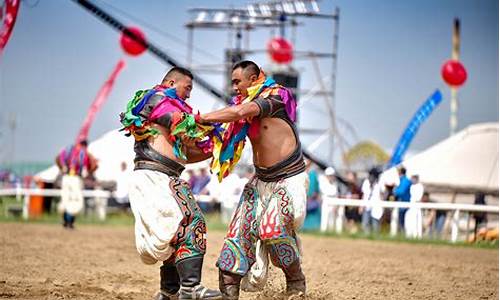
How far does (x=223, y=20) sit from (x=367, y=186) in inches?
485

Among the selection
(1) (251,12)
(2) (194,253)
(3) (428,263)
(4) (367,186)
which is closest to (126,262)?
(3) (428,263)

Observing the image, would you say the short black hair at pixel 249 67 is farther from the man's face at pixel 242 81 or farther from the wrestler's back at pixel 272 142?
the wrestler's back at pixel 272 142

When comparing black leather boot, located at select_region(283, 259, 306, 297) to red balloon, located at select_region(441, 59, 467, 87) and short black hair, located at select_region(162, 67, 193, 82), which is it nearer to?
short black hair, located at select_region(162, 67, 193, 82)

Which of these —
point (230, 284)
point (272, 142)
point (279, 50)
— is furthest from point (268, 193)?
point (279, 50)

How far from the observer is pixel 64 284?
28.2 ft

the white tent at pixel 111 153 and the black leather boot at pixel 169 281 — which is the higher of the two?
the white tent at pixel 111 153

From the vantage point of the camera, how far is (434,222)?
17156mm

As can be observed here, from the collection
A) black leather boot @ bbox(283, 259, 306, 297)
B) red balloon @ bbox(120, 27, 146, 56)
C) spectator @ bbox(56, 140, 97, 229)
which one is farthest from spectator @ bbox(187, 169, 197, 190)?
black leather boot @ bbox(283, 259, 306, 297)

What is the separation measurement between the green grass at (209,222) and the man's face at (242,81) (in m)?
9.51

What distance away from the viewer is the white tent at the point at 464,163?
1953 centimetres

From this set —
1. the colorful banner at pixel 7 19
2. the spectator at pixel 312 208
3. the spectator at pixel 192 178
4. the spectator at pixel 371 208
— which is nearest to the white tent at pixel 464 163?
the spectator at pixel 371 208

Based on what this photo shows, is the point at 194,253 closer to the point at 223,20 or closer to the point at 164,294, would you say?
the point at 164,294

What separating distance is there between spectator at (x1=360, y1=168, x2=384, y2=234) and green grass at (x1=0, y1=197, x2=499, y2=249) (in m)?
0.29

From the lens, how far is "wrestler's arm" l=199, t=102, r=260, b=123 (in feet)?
22.0
